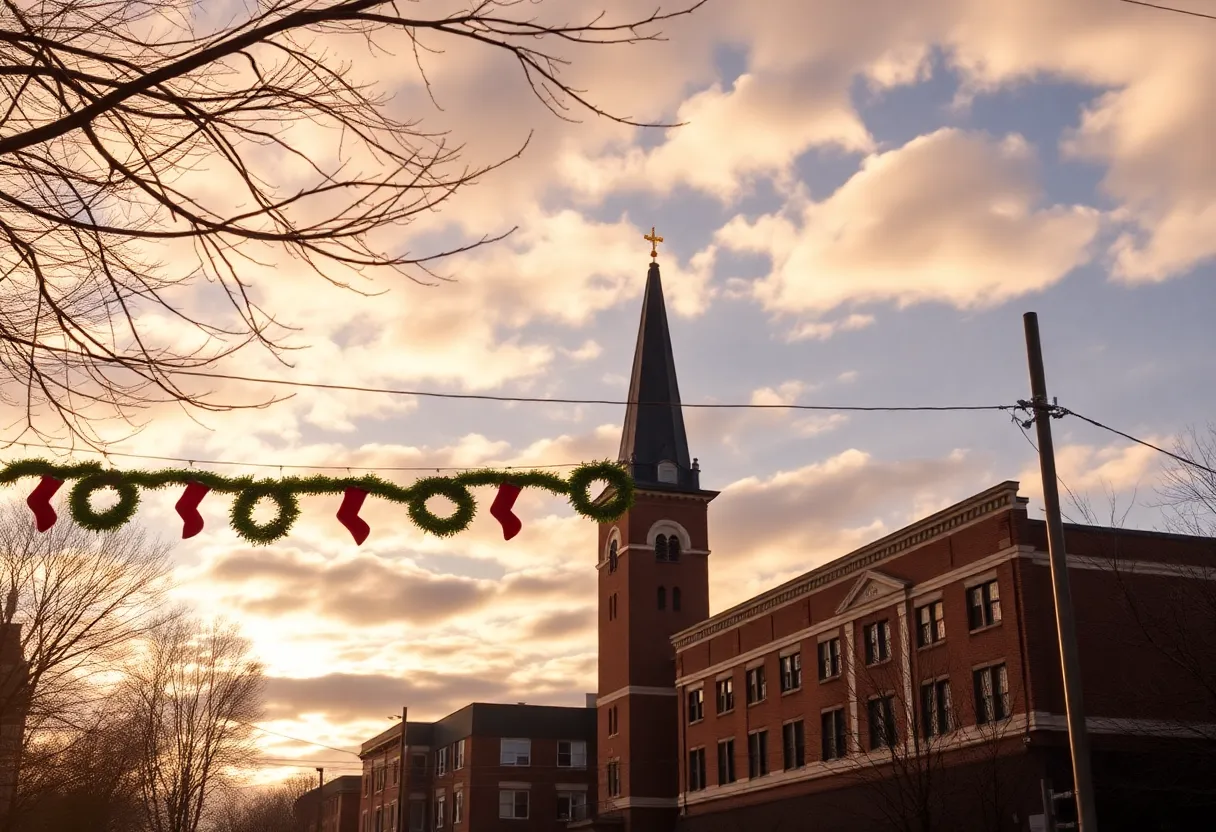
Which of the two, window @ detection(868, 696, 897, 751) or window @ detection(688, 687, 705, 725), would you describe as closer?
window @ detection(868, 696, 897, 751)

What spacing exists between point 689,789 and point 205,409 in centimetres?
5136

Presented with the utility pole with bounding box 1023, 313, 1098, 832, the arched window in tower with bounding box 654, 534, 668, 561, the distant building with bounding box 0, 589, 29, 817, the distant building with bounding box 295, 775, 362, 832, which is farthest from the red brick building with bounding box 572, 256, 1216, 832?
the distant building with bounding box 295, 775, 362, 832

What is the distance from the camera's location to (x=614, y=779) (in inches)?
2447

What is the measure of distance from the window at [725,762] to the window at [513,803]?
26437 mm

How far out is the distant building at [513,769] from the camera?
249 ft

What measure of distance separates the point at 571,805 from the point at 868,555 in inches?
1586

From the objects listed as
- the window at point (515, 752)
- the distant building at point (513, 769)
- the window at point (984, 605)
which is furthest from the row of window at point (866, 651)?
the window at point (515, 752)

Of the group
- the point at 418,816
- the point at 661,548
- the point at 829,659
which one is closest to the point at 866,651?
the point at 829,659

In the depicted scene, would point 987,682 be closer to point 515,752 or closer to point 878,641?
point 878,641

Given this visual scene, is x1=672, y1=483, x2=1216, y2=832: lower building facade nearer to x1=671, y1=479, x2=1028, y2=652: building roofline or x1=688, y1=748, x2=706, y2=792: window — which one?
x1=671, y1=479, x2=1028, y2=652: building roofline

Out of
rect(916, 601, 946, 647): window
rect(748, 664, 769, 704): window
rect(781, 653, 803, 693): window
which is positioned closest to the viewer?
rect(916, 601, 946, 647): window

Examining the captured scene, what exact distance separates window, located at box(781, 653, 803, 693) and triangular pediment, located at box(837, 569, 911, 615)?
385cm

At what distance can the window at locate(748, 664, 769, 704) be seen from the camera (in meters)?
49.7

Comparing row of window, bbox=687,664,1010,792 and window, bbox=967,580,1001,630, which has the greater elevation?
window, bbox=967,580,1001,630
